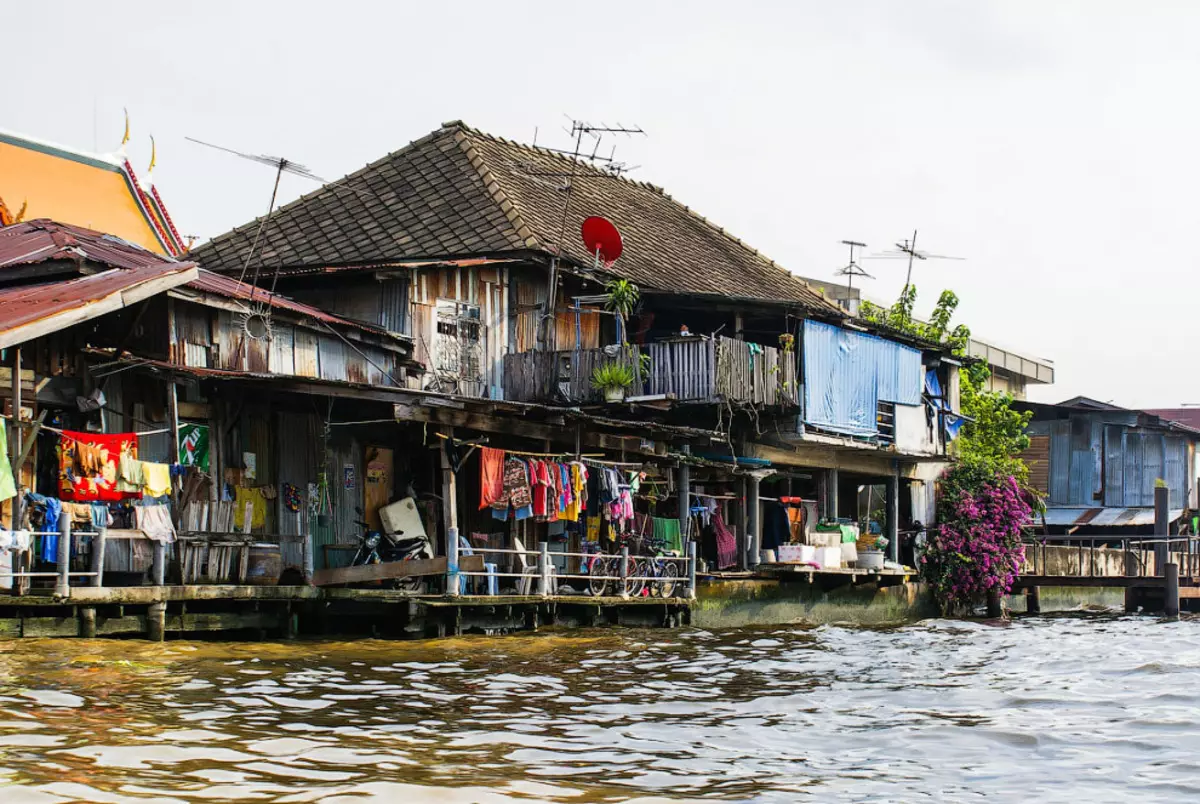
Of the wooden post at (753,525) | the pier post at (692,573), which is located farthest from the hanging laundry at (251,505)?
the wooden post at (753,525)

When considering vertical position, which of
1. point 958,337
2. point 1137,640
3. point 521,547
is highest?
point 958,337

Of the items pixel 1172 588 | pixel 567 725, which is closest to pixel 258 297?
pixel 567 725

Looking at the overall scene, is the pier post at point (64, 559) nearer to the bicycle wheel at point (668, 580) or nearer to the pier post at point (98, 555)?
the pier post at point (98, 555)

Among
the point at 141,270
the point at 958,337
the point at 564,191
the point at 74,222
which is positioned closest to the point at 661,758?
the point at 141,270

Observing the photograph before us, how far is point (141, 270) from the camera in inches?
694

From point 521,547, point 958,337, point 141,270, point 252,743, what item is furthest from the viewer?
point 958,337

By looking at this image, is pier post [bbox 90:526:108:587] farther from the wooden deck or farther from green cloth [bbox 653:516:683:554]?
green cloth [bbox 653:516:683:554]

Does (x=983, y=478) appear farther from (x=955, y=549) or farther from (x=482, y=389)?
(x=482, y=389)

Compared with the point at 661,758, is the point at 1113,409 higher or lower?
higher

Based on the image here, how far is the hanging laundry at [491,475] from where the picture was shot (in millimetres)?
19828

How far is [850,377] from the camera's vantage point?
91.2ft

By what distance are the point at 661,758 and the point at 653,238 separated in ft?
64.9

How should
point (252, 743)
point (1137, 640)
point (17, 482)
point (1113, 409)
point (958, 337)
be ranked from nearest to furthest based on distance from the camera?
point (252, 743) < point (17, 482) < point (1137, 640) < point (958, 337) < point (1113, 409)

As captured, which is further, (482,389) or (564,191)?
(564,191)
